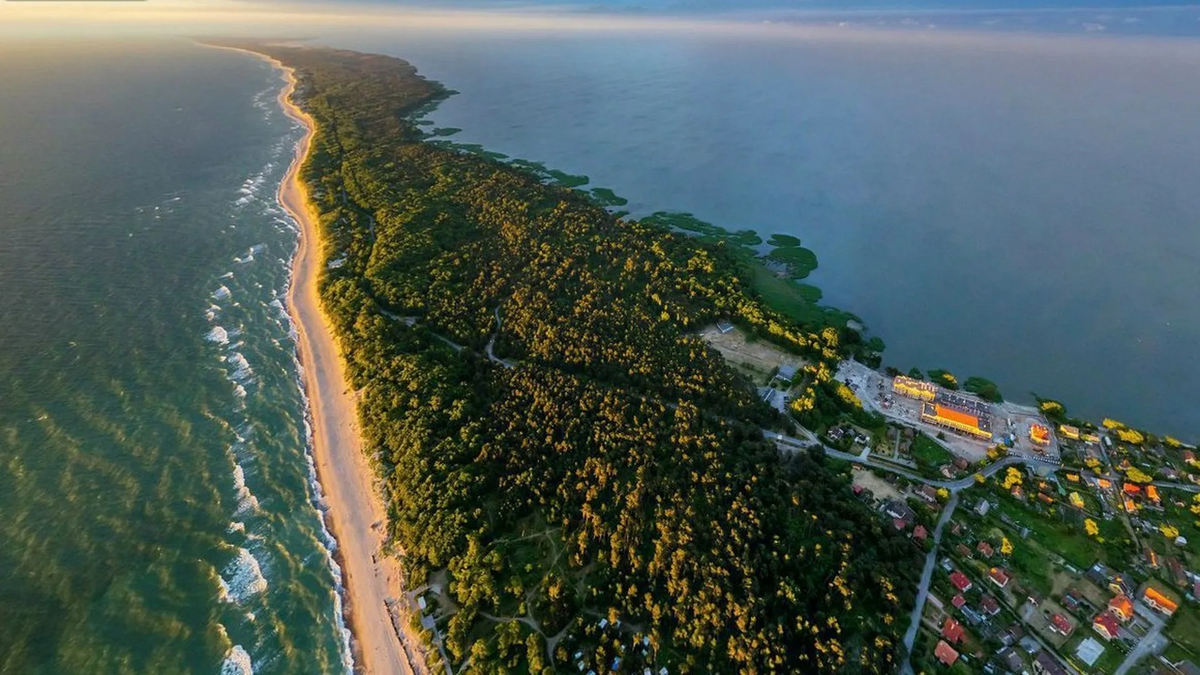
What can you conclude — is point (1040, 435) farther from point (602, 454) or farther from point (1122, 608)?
point (602, 454)

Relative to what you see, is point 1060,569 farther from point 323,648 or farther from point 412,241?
point 412,241

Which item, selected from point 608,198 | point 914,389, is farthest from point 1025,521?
point 608,198

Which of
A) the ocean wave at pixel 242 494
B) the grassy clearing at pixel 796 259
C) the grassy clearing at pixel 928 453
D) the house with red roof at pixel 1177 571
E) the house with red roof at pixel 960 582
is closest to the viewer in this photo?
the house with red roof at pixel 1177 571

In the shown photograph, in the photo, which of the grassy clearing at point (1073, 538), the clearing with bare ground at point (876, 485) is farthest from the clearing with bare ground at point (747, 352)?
the grassy clearing at point (1073, 538)

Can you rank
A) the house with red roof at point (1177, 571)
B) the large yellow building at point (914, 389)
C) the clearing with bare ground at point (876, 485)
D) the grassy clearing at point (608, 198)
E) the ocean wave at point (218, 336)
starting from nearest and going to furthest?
1. the house with red roof at point (1177, 571)
2. the clearing with bare ground at point (876, 485)
3. the large yellow building at point (914, 389)
4. the ocean wave at point (218, 336)
5. the grassy clearing at point (608, 198)

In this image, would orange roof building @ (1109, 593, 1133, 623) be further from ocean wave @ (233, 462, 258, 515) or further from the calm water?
ocean wave @ (233, 462, 258, 515)

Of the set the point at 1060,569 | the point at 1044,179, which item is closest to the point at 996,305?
the point at 1060,569

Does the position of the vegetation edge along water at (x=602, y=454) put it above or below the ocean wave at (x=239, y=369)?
below

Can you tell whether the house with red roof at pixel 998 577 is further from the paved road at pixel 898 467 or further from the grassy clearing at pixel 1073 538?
the paved road at pixel 898 467
